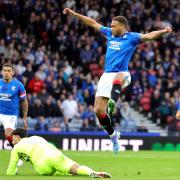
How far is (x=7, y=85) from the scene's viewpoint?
1692 centimetres

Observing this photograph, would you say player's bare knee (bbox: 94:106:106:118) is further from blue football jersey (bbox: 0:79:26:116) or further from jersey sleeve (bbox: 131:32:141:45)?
blue football jersey (bbox: 0:79:26:116)

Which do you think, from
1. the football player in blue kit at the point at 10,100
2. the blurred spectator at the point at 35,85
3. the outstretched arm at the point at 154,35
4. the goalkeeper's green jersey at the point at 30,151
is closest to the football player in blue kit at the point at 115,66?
the outstretched arm at the point at 154,35

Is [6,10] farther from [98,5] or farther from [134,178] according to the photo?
[134,178]

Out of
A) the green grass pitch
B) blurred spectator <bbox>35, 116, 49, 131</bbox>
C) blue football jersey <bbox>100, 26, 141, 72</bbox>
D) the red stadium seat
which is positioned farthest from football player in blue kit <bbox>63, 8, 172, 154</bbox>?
the red stadium seat

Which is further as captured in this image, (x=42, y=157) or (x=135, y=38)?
(x=135, y=38)

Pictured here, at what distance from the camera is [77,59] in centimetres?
2992

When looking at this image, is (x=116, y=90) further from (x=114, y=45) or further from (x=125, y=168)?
(x=125, y=168)

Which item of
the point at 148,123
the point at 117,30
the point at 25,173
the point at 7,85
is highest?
the point at 117,30

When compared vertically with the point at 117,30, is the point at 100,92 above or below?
below

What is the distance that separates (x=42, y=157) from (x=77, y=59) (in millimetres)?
17800

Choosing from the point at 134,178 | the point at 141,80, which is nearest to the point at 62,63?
the point at 141,80

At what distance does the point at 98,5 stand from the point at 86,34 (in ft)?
7.68

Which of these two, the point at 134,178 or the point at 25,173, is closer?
the point at 134,178

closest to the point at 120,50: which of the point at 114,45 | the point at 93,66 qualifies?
the point at 114,45
